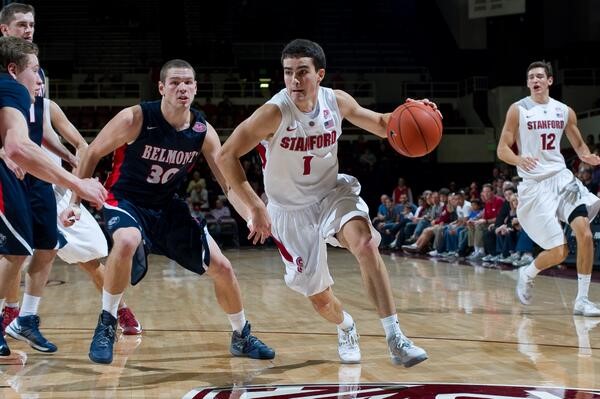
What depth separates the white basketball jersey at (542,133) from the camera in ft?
23.7

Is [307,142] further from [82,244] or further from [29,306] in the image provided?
[29,306]

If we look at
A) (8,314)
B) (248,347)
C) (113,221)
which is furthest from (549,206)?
(8,314)

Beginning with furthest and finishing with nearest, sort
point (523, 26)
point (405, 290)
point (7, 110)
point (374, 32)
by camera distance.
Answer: point (374, 32) < point (523, 26) < point (405, 290) < point (7, 110)

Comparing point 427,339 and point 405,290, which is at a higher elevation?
point 427,339

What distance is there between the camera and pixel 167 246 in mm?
4891

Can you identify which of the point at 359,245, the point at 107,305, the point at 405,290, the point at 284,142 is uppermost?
the point at 284,142

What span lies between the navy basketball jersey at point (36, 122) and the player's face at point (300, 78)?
1502 millimetres

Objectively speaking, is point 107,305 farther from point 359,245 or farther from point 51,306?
point 51,306

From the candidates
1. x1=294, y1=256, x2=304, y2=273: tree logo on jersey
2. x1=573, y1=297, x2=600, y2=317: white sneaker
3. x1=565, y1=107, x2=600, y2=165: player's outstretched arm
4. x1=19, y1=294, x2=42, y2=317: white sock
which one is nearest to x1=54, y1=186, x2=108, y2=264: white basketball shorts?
x1=19, y1=294, x2=42, y2=317: white sock

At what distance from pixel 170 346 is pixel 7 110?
1986 mm

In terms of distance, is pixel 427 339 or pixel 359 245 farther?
pixel 427 339

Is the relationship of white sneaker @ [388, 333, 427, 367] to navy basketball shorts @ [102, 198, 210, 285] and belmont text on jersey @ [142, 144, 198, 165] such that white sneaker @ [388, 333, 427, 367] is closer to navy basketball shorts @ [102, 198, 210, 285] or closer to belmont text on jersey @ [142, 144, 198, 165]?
navy basketball shorts @ [102, 198, 210, 285]

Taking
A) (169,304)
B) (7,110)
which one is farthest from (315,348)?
(169,304)

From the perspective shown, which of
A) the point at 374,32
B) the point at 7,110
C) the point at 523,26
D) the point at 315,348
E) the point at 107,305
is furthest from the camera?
the point at 374,32
